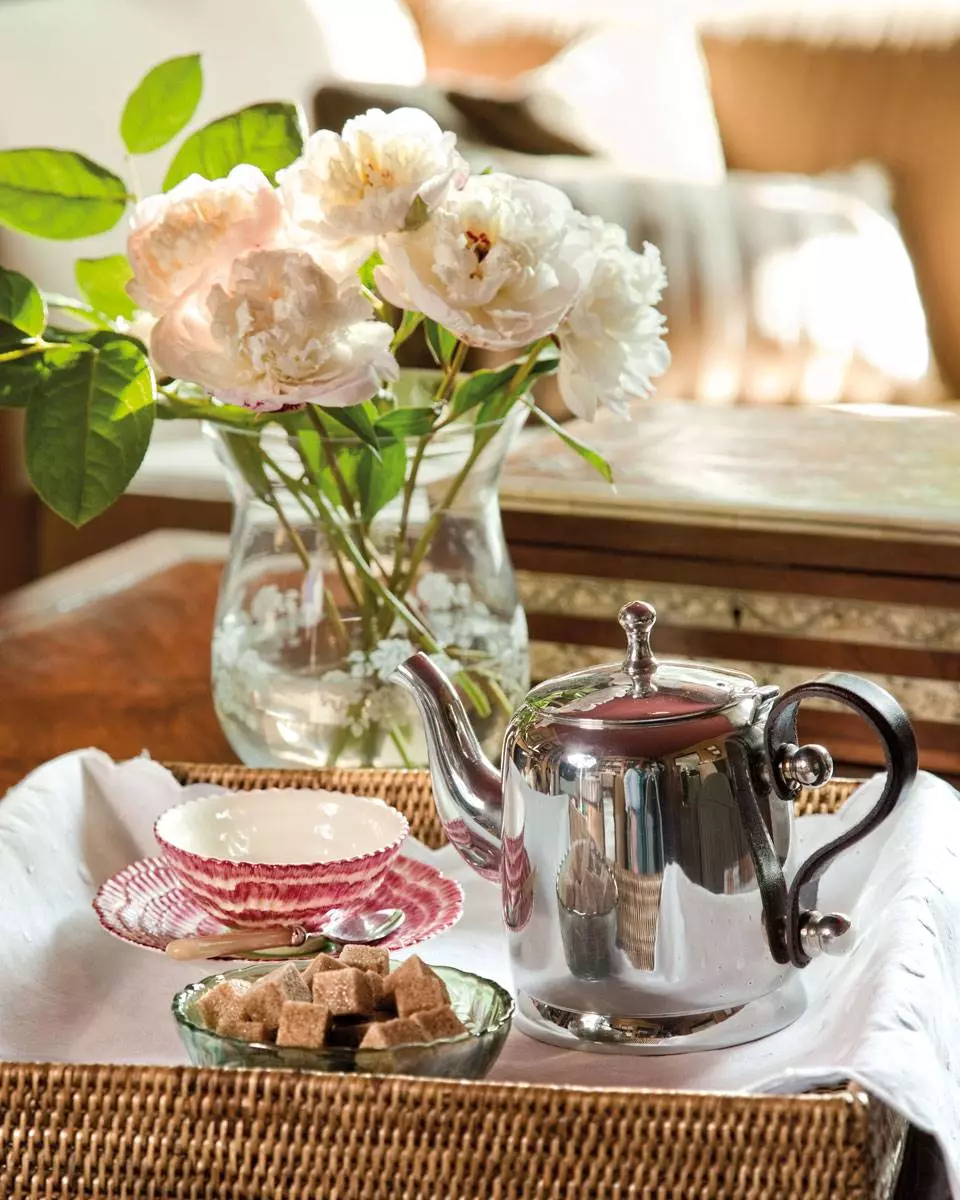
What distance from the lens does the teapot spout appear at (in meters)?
0.66

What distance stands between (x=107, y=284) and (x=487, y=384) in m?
0.20

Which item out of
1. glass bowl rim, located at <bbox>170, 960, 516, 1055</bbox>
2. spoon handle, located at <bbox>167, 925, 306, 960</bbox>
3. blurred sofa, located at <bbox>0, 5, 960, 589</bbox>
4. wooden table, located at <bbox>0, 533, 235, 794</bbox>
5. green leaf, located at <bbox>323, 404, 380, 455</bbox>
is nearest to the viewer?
glass bowl rim, located at <bbox>170, 960, 516, 1055</bbox>

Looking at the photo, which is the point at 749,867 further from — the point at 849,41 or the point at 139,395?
the point at 849,41

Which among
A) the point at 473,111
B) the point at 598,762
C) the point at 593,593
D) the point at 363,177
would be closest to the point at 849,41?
the point at 473,111

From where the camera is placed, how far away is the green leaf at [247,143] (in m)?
0.77

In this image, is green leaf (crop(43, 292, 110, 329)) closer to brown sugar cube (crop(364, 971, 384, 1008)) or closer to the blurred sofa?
brown sugar cube (crop(364, 971, 384, 1008))

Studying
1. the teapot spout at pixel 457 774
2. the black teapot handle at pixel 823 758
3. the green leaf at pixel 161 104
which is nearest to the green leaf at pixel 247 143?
the green leaf at pixel 161 104

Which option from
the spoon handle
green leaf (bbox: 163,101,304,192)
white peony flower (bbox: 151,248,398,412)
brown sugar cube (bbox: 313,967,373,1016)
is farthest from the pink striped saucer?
green leaf (bbox: 163,101,304,192)

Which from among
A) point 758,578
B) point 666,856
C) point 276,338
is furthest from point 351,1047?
point 758,578

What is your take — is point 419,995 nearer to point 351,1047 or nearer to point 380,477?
point 351,1047

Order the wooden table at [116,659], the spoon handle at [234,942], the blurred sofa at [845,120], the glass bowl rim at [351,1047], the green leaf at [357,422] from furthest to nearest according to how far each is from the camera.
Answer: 1. the blurred sofa at [845,120]
2. the wooden table at [116,659]
3. the green leaf at [357,422]
4. the spoon handle at [234,942]
5. the glass bowl rim at [351,1047]

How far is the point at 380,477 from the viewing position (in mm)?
794

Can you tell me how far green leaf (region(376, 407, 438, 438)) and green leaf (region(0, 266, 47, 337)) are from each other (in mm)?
170

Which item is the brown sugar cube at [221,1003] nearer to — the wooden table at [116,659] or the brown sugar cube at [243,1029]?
the brown sugar cube at [243,1029]
